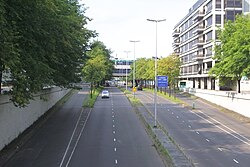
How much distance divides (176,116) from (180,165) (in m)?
27.9

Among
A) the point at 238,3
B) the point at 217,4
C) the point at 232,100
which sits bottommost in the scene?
the point at 232,100

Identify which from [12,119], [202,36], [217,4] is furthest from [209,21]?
[12,119]

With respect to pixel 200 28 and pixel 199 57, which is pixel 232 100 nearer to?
pixel 199 57

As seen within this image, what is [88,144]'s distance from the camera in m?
28.8

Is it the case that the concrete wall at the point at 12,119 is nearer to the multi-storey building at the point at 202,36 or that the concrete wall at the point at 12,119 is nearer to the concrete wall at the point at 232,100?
the concrete wall at the point at 232,100

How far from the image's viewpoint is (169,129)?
1465 inches

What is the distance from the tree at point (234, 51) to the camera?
46062mm

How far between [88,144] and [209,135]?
1114cm

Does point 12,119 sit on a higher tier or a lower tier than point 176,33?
lower

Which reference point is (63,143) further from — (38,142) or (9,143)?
(9,143)

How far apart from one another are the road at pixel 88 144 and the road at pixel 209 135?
9.11 feet

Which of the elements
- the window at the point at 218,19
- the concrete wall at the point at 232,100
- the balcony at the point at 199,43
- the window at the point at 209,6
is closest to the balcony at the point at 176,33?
the balcony at the point at 199,43

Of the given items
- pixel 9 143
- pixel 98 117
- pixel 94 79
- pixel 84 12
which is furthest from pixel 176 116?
pixel 94 79

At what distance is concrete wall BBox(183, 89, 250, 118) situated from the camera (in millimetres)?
45756
